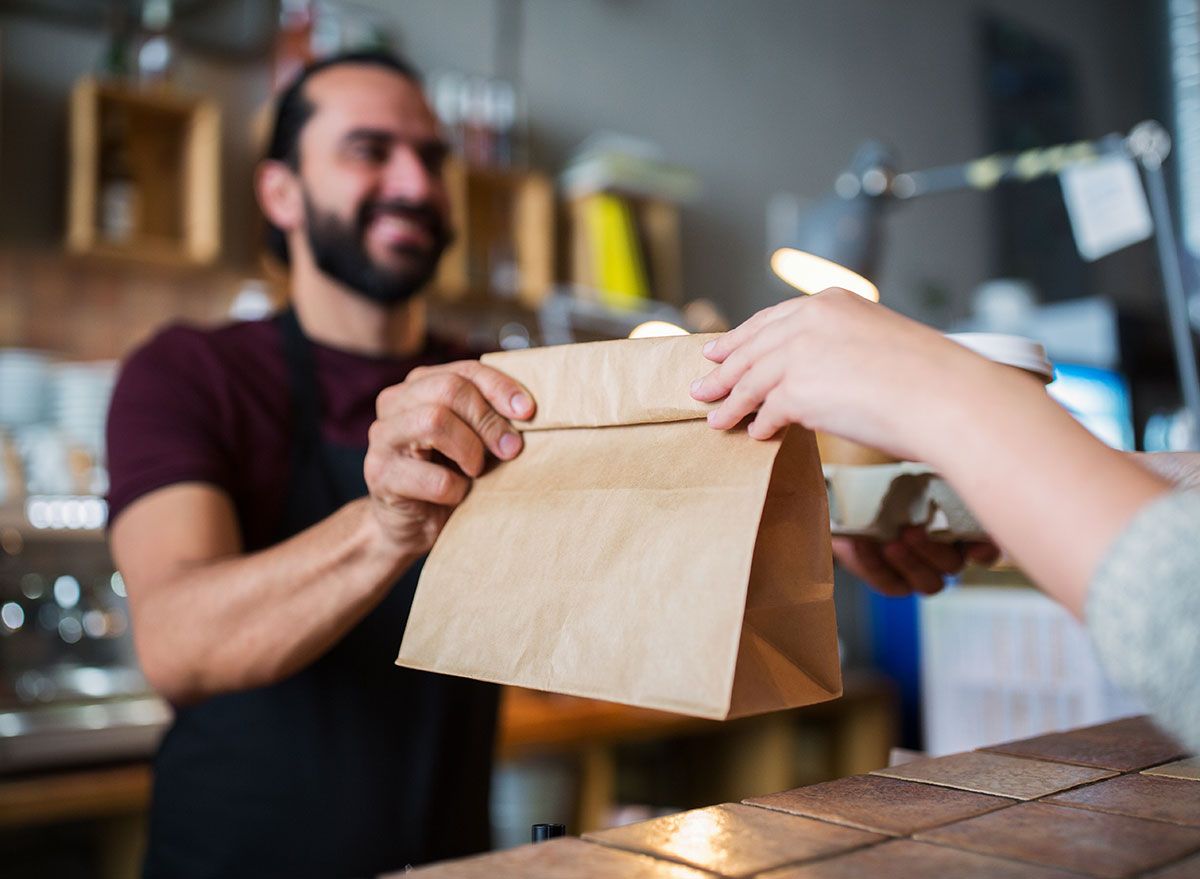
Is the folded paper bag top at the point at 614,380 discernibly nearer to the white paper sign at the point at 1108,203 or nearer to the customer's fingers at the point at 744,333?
the customer's fingers at the point at 744,333

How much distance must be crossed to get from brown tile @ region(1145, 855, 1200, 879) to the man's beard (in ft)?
4.32

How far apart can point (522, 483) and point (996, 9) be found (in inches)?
217

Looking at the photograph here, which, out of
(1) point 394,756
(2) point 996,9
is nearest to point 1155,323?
(2) point 996,9

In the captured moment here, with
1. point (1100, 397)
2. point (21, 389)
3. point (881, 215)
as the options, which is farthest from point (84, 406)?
point (1100, 397)

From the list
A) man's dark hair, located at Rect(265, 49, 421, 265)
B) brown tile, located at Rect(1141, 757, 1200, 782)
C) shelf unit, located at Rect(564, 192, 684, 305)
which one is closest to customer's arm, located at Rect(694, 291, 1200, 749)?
brown tile, located at Rect(1141, 757, 1200, 782)

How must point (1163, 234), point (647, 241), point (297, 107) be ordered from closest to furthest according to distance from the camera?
point (1163, 234), point (297, 107), point (647, 241)

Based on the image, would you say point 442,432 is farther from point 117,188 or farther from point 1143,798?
point 117,188

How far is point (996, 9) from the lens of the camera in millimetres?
5355

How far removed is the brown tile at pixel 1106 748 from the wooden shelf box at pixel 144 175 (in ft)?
7.53

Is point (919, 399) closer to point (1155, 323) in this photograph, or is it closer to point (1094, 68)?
point (1155, 323)

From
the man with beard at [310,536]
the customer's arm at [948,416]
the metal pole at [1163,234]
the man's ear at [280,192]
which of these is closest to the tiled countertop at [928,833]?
the customer's arm at [948,416]

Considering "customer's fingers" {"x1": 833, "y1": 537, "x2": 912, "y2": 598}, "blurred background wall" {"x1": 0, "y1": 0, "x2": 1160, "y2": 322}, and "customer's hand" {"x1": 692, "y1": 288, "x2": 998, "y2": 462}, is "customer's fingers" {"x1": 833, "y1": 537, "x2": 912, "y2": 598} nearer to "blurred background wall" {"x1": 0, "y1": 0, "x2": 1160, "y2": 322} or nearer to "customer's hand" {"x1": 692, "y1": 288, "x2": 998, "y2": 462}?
"customer's hand" {"x1": 692, "y1": 288, "x2": 998, "y2": 462}

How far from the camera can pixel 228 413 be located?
141 cm

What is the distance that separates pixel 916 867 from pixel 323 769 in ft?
3.21
